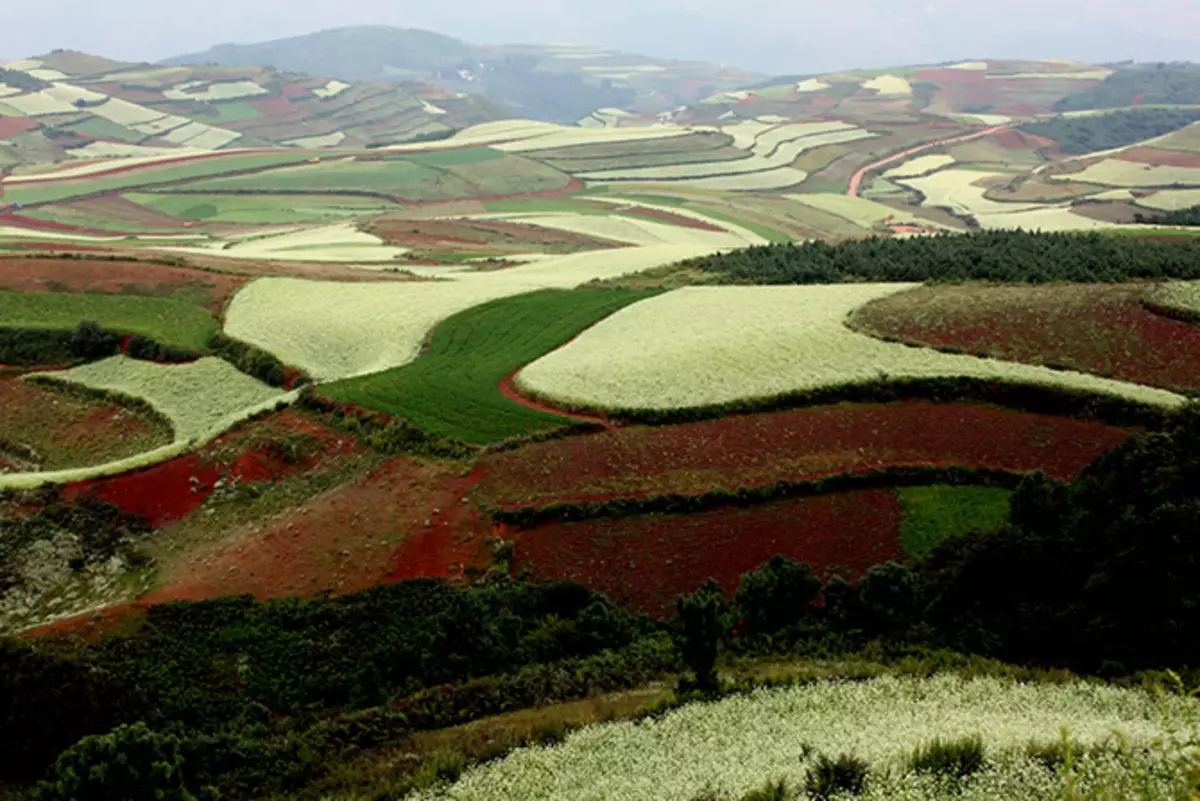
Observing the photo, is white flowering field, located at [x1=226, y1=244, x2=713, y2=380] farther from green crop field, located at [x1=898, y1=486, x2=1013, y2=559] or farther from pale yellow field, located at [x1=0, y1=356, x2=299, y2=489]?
green crop field, located at [x1=898, y1=486, x2=1013, y2=559]

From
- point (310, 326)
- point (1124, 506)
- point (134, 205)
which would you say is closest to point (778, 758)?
point (1124, 506)

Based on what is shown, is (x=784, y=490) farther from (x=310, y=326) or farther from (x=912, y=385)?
(x=310, y=326)

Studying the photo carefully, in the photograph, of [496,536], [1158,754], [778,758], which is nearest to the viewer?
[1158,754]

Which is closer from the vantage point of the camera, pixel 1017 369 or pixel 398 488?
pixel 398 488

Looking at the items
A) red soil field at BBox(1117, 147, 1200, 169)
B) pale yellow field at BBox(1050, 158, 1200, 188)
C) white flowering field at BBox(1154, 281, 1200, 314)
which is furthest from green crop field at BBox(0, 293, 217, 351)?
red soil field at BBox(1117, 147, 1200, 169)

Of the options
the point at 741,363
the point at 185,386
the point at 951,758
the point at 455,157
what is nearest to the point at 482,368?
the point at 741,363

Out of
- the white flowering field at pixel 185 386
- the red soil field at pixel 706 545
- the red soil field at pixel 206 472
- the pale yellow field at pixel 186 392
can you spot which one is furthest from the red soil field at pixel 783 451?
the white flowering field at pixel 185 386
